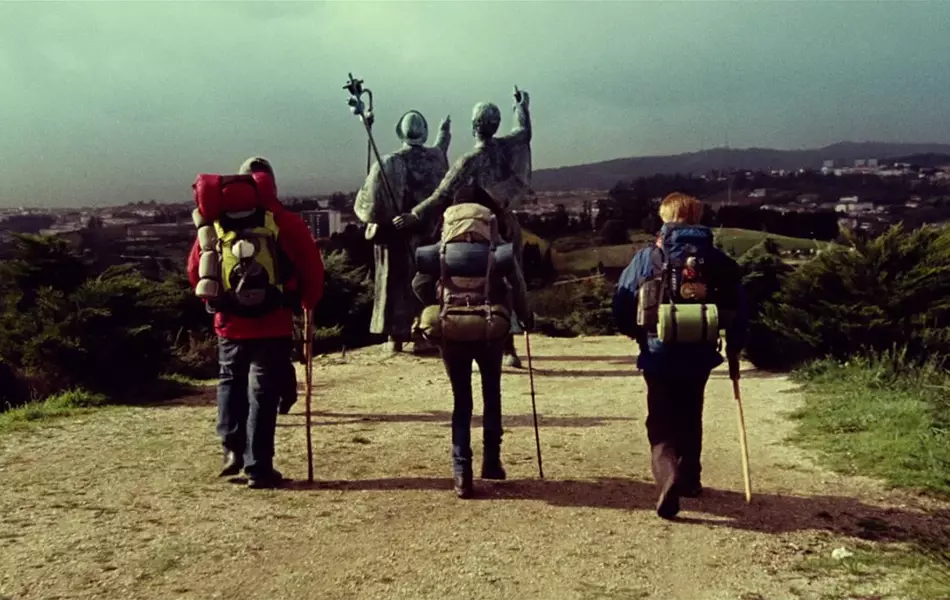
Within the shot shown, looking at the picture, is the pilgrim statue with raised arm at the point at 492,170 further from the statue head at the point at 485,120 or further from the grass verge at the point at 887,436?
the grass verge at the point at 887,436

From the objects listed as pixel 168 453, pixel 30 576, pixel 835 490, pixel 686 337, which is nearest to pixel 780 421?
pixel 835 490

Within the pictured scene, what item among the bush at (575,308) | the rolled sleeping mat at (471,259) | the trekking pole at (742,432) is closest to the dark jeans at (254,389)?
the rolled sleeping mat at (471,259)

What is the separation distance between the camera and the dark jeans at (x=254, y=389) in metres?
5.76

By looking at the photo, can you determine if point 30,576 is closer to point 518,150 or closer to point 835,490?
point 835,490

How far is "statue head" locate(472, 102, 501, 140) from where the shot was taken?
10281mm

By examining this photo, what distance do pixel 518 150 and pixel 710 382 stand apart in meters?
3.16

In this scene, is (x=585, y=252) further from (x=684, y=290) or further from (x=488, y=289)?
(x=684, y=290)

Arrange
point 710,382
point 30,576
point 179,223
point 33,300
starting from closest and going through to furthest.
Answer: point 30,576 < point 33,300 < point 710,382 < point 179,223

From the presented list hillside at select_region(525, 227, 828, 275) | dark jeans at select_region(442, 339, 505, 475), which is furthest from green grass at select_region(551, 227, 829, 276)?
dark jeans at select_region(442, 339, 505, 475)

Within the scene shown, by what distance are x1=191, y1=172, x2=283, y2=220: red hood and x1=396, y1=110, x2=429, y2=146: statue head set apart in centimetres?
592

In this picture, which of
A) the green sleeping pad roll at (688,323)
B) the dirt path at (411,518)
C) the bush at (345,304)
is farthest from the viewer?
the bush at (345,304)

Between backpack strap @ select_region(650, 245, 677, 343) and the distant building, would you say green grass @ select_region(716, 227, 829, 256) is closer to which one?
the distant building

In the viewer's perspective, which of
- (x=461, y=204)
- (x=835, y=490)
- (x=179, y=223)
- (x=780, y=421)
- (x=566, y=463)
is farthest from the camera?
(x=179, y=223)

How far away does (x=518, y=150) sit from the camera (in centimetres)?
1059
